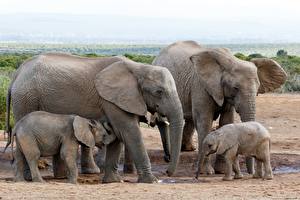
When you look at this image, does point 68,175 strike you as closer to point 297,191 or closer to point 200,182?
point 200,182

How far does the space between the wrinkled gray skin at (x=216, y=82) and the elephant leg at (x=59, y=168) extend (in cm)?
222

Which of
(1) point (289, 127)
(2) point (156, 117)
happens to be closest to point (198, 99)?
(2) point (156, 117)

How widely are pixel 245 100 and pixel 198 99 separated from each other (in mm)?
1260

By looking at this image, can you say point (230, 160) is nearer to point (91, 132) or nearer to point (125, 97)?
point (125, 97)

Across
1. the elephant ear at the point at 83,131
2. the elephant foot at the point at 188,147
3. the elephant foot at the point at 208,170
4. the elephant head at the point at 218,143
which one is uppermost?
the elephant ear at the point at 83,131

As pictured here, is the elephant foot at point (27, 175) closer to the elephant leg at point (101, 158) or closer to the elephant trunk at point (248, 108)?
the elephant leg at point (101, 158)

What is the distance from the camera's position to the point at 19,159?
13.7 metres

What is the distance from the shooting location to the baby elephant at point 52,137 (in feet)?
43.8

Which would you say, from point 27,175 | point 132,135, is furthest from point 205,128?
point 27,175

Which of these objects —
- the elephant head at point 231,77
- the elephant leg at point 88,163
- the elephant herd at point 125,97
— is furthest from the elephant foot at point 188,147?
the elephant leg at point 88,163

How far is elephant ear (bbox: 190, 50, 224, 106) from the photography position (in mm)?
15376

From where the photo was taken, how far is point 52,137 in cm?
1338

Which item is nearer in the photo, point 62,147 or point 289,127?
point 62,147

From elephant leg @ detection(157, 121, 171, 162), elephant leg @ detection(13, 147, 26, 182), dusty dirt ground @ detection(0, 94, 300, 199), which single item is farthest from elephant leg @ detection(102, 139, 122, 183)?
elephant leg @ detection(157, 121, 171, 162)
